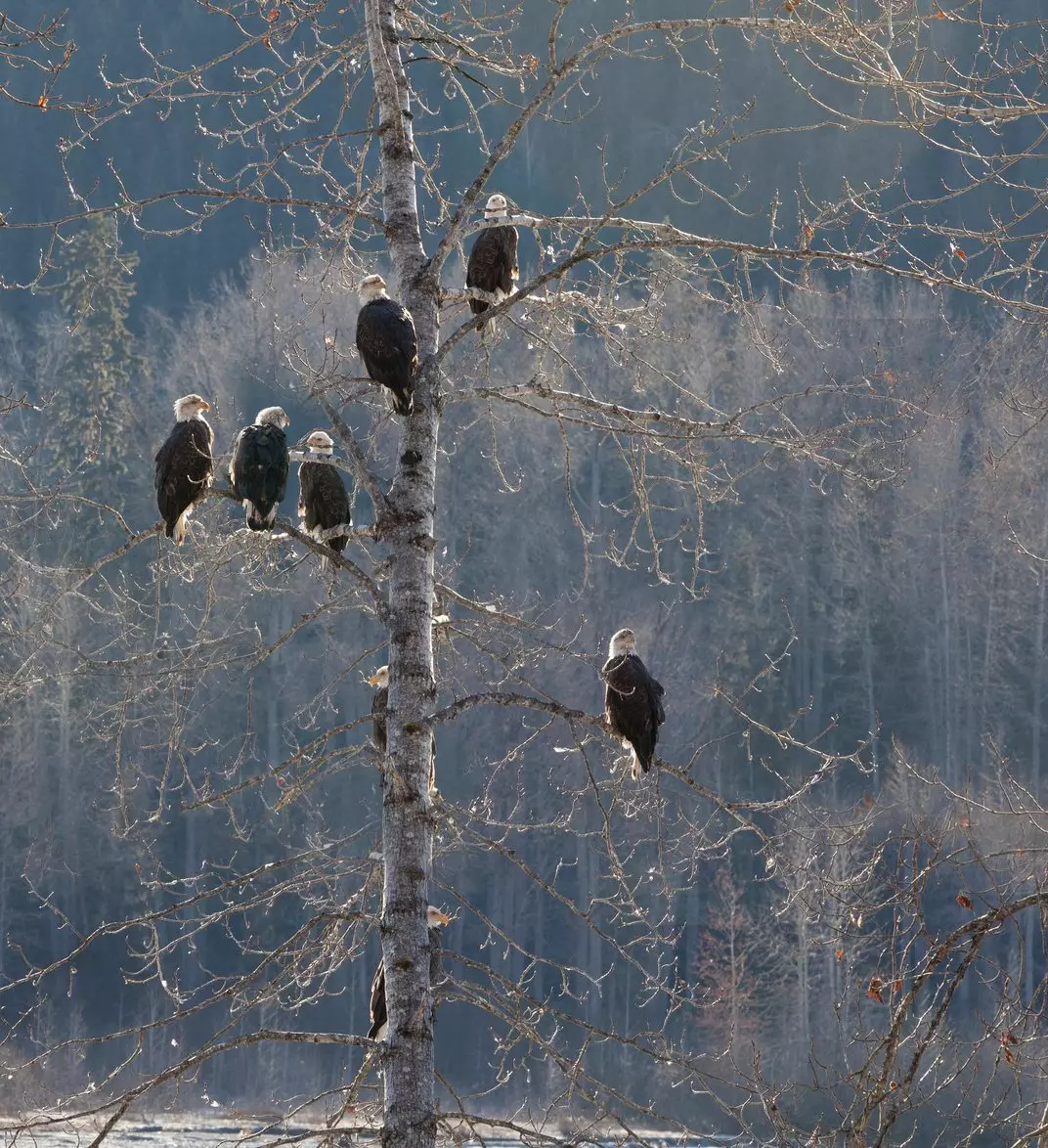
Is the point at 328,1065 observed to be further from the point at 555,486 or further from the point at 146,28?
the point at 146,28

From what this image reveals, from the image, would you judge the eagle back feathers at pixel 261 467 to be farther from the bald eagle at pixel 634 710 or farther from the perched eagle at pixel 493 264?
the bald eagle at pixel 634 710

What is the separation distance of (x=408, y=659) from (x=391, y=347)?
1.08 m

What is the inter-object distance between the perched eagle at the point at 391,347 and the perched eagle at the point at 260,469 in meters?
0.49

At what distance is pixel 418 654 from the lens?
4305 mm

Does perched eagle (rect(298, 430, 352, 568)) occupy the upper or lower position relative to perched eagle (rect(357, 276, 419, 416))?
lower

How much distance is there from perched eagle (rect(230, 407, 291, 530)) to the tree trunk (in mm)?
669

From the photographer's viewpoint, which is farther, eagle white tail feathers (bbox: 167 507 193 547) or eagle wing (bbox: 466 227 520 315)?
eagle wing (bbox: 466 227 520 315)

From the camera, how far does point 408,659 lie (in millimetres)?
4289

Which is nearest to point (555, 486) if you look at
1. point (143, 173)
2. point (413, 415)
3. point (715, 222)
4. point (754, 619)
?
point (754, 619)

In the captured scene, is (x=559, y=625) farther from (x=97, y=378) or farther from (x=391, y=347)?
(x=97, y=378)

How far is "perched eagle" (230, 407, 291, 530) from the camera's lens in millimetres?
4984

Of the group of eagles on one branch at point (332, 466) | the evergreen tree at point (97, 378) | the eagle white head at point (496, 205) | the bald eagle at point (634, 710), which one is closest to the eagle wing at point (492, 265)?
the eagle white head at point (496, 205)

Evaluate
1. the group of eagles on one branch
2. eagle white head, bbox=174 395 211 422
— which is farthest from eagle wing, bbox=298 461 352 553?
eagle white head, bbox=174 395 211 422

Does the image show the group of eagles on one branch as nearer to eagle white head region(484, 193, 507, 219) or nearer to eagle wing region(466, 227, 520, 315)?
eagle wing region(466, 227, 520, 315)
